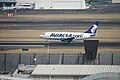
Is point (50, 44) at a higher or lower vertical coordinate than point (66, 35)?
lower

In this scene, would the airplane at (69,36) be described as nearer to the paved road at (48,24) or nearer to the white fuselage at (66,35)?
the white fuselage at (66,35)

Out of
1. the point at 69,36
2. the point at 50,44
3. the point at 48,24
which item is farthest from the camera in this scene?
the point at 48,24

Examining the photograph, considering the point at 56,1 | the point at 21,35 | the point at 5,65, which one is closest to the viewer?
the point at 5,65

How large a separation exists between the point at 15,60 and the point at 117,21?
2729cm

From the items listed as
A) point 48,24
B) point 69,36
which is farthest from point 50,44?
point 48,24

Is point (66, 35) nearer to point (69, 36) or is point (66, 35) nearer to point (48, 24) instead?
point (69, 36)

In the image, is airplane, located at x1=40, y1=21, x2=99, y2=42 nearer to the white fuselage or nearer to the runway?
the white fuselage

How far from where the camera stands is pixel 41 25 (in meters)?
48.1

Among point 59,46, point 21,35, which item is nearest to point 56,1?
point 21,35

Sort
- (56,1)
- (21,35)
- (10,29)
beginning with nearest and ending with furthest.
→ (21,35) → (10,29) → (56,1)

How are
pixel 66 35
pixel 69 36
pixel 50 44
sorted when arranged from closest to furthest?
pixel 50 44, pixel 69 36, pixel 66 35

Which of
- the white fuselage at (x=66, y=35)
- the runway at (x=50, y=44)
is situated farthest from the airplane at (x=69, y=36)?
the runway at (x=50, y=44)

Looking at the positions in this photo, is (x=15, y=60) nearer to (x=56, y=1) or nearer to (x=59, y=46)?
(x=59, y=46)

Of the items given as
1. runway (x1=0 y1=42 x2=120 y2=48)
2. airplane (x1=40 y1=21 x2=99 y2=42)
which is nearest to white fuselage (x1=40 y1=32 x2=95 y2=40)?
airplane (x1=40 y1=21 x2=99 y2=42)
